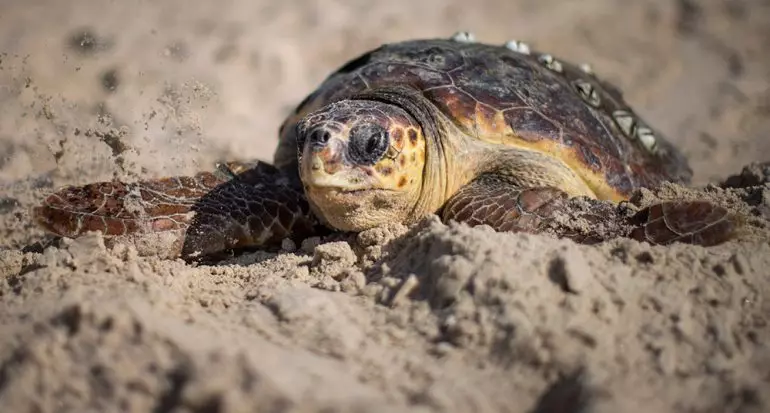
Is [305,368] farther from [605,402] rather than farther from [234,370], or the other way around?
[605,402]

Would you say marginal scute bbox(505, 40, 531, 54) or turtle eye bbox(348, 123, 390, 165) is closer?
turtle eye bbox(348, 123, 390, 165)

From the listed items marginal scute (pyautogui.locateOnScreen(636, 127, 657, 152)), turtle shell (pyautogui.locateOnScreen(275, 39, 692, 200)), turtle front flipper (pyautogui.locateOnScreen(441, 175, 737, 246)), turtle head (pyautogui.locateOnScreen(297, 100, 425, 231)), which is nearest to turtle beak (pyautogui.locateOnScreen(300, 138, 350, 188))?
turtle head (pyautogui.locateOnScreen(297, 100, 425, 231))

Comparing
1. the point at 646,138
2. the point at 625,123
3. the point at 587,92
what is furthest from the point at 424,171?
the point at 646,138

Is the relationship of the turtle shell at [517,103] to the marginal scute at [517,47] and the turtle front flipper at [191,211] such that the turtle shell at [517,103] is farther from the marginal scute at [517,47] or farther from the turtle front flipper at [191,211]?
the turtle front flipper at [191,211]

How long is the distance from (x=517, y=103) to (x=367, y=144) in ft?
2.58

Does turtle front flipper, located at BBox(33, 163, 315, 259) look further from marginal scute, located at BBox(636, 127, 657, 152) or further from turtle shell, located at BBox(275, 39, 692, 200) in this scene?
marginal scute, located at BBox(636, 127, 657, 152)

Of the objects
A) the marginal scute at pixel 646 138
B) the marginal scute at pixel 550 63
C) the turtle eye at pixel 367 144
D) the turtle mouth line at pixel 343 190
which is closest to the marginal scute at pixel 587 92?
the marginal scute at pixel 550 63

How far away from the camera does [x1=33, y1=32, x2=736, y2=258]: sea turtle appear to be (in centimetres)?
216

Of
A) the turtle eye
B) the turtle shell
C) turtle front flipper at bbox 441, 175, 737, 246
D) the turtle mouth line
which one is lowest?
the turtle mouth line

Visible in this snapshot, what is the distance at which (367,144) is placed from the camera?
7.23ft

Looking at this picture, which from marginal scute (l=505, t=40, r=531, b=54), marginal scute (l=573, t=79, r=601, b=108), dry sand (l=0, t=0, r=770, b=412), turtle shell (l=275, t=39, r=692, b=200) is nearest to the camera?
dry sand (l=0, t=0, r=770, b=412)

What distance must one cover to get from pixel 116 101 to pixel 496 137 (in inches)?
111

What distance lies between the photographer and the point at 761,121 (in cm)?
470

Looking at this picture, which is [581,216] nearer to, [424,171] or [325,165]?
[424,171]
